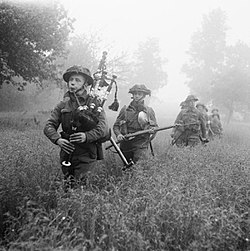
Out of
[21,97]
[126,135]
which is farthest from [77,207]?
[21,97]

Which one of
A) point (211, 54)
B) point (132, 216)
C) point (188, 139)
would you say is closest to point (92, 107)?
point (132, 216)

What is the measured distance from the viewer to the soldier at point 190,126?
822 centimetres

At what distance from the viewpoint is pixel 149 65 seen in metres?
45.8

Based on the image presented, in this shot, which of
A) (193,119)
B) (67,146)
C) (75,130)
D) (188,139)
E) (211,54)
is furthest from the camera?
(211,54)

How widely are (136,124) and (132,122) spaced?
0.10 m

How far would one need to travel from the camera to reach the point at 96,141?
4.30m

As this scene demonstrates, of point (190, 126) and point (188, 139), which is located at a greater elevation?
point (190, 126)

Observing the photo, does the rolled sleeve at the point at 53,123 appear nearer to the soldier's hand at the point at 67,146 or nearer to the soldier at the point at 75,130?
the soldier at the point at 75,130

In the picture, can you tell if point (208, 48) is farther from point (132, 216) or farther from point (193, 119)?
point (132, 216)

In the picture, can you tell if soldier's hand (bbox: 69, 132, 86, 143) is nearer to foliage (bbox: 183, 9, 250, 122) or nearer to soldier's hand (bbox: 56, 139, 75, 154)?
soldier's hand (bbox: 56, 139, 75, 154)

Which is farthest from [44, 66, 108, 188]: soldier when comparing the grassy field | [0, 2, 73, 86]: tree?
[0, 2, 73, 86]: tree

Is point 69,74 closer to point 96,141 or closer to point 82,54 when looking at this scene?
point 96,141

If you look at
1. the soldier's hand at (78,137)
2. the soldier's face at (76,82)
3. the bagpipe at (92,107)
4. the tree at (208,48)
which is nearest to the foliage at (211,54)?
the tree at (208,48)

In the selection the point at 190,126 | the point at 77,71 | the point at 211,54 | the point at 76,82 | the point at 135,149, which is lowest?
the point at 135,149
